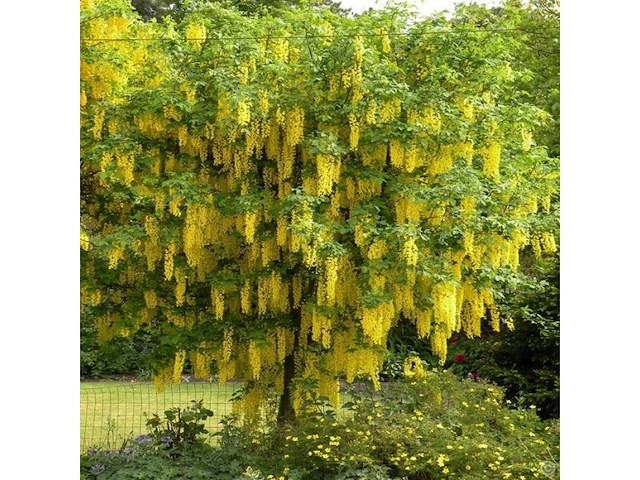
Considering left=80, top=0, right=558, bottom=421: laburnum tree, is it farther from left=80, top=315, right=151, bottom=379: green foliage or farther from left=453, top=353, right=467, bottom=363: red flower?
left=453, top=353, right=467, bottom=363: red flower

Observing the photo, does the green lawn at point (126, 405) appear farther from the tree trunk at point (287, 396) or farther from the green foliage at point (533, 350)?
the green foliage at point (533, 350)

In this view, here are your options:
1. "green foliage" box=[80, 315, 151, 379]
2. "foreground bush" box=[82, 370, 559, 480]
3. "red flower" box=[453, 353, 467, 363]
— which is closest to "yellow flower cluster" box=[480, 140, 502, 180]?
"foreground bush" box=[82, 370, 559, 480]

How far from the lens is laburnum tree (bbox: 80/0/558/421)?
19.3 ft

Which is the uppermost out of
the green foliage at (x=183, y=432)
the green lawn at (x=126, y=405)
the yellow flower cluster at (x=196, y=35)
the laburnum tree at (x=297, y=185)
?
the yellow flower cluster at (x=196, y=35)

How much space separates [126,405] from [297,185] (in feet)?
14.4

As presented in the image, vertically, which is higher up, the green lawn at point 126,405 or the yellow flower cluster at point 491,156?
the yellow flower cluster at point 491,156

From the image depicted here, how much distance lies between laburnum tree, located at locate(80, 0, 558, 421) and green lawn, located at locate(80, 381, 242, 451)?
1528 mm

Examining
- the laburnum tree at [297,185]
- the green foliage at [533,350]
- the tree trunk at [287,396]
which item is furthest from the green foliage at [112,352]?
the green foliage at [533,350]

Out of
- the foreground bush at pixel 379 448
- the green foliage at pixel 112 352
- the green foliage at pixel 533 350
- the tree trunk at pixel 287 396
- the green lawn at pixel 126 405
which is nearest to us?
the foreground bush at pixel 379 448

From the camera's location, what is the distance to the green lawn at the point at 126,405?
8205 mm

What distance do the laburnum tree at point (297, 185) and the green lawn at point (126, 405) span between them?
1528mm

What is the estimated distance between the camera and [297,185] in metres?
6.42

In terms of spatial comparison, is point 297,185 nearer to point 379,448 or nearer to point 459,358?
point 379,448
